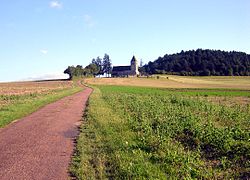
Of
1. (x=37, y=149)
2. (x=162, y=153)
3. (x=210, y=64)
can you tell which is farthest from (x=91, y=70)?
(x=162, y=153)

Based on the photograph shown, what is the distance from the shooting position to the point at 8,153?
1030 cm

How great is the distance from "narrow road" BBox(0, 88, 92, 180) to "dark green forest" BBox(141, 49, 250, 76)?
128 metres

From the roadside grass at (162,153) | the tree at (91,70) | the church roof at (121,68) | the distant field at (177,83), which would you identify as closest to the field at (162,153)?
the roadside grass at (162,153)

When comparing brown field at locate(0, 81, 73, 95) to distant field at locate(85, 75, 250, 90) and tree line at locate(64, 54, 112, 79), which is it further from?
tree line at locate(64, 54, 112, 79)

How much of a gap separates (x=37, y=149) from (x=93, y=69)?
14175 cm

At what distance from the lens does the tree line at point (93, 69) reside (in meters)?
133

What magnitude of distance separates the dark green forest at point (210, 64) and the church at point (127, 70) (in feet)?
46.7

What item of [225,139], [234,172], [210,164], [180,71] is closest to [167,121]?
[225,139]

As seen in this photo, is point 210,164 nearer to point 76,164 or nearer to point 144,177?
point 144,177

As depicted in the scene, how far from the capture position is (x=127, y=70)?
173375 millimetres

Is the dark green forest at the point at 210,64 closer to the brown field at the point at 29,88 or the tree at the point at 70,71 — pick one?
the tree at the point at 70,71

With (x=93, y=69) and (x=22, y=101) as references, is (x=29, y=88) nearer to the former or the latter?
(x=22, y=101)

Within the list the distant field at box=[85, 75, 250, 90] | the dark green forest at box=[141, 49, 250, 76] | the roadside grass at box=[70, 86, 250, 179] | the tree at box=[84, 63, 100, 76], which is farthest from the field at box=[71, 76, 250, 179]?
the tree at box=[84, 63, 100, 76]

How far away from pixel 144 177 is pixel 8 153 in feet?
16.6
